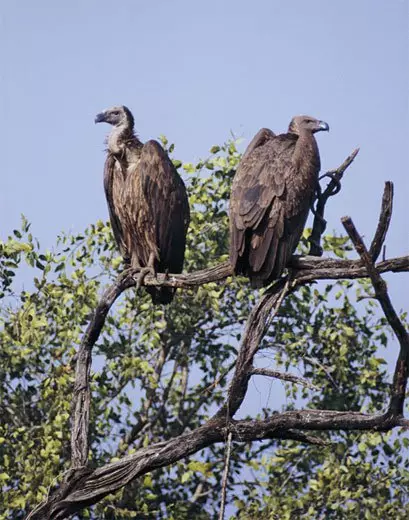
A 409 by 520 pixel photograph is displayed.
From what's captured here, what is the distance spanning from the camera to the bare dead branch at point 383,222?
532 cm

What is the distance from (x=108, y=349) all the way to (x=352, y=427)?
13.8ft

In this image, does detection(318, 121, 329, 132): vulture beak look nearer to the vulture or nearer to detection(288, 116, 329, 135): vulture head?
detection(288, 116, 329, 135): vulture head

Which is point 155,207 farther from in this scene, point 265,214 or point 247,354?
point 247,354

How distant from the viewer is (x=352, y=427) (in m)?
6.05

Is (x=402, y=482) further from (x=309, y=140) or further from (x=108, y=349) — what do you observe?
(x=309, y=140)

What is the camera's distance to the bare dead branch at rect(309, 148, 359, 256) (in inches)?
274

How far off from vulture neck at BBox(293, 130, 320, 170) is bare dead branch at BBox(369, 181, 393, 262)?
5.14ft

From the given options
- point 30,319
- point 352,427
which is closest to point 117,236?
point 30,319

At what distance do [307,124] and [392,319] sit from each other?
A: 95.1 inches

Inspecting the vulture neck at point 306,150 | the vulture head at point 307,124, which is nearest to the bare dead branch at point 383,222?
the vulture neck at point 306,150

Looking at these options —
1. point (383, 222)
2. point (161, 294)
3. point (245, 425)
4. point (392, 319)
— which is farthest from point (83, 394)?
point (383, 222)

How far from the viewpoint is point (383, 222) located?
539cm

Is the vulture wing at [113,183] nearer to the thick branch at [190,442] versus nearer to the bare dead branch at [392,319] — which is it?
the thick branch at [190,442]

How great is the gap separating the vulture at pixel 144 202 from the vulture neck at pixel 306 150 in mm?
1263
